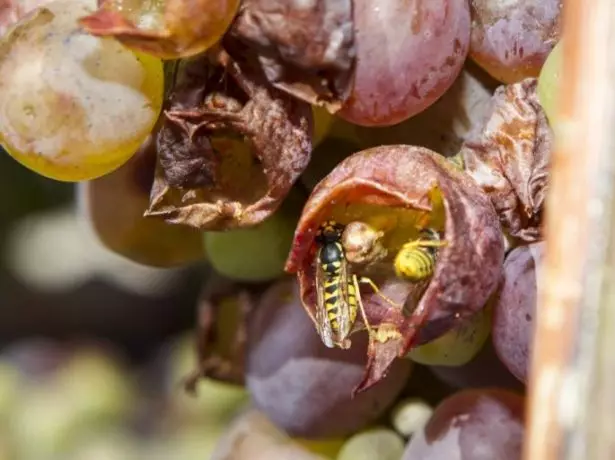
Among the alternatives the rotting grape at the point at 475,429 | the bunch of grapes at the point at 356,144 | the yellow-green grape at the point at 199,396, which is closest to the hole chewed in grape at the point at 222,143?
the bunch of grapes at the point at 356,144

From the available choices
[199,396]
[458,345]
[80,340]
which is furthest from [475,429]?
[80,340]

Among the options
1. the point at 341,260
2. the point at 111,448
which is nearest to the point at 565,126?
the point at 341,260

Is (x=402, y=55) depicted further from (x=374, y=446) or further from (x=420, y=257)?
(x=374, y=446)

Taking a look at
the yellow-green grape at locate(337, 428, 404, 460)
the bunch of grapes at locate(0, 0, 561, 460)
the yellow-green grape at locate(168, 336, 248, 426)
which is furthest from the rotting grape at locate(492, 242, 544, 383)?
the yellow-green grape at locate(168, 336, 248, 426)

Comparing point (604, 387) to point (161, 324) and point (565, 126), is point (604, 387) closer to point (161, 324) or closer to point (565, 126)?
point (565, 126)

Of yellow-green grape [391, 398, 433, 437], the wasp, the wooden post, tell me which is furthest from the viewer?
yellow-green grape [391, 398, 433, 437]

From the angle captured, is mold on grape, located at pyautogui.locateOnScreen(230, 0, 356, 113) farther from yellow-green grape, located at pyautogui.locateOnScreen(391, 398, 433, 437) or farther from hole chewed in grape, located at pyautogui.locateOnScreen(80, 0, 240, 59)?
yellow-green grape, located at pyautogui.locateOnScreen(391, 398, 433, 437)
